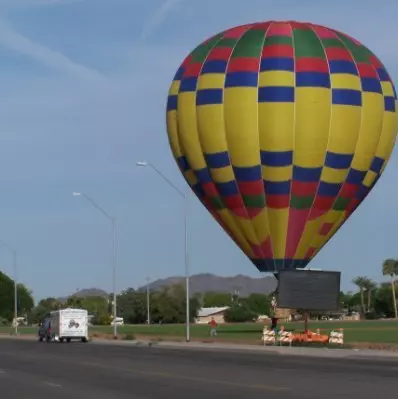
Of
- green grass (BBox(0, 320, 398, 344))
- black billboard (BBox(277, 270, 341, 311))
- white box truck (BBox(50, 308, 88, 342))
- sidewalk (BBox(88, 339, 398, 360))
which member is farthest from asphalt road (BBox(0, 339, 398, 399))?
white box truck (BBox(50, 308, 88, 342))

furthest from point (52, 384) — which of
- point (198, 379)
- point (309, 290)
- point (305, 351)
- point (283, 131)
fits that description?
point (309, 290)

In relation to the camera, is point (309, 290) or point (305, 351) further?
point (309, 290)

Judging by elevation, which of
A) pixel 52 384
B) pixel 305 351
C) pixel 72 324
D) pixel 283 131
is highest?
pixel 283 131

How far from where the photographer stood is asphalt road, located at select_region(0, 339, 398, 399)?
23.3 metres

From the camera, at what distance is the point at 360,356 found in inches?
1681

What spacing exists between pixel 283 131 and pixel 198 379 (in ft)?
86.7

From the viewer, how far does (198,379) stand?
28.2 metres

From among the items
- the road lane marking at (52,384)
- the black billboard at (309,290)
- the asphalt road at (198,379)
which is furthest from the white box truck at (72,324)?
the road lane marking at (52,384)

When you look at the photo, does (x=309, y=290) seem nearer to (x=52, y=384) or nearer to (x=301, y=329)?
(x=301, y=329)

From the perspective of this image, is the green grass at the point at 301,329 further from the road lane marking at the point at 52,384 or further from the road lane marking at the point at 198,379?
the road lane marking at the point at 52,384

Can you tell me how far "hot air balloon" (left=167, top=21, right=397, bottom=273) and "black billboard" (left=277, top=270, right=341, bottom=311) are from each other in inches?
63.1

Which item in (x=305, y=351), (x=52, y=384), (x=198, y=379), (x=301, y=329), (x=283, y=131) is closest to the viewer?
(x=52, y=384)

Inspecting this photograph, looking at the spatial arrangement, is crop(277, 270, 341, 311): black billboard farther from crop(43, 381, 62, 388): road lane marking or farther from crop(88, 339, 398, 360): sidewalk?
crop(43, 381, 62, 388): road lane marking

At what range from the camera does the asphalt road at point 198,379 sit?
23.3m
